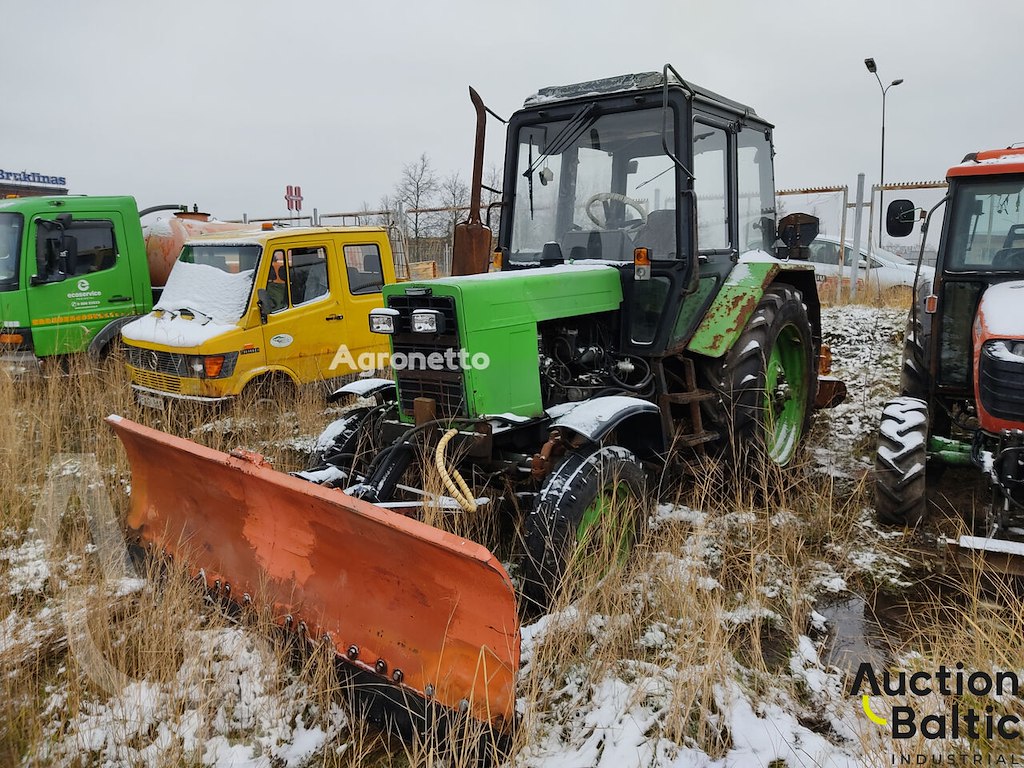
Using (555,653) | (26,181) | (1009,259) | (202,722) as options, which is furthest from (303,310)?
(26,181)

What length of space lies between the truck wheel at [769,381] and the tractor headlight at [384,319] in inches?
79.9

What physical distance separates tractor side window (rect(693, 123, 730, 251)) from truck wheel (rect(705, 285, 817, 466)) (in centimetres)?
Result: 63

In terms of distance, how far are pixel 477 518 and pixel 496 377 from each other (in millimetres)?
755

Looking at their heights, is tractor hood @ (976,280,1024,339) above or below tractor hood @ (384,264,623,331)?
below

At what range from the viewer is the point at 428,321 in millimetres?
3695

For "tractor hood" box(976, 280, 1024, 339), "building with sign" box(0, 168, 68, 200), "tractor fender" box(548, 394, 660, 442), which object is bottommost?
"tractor fender" box(548, 394, 660, 442)

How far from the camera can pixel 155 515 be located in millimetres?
4039

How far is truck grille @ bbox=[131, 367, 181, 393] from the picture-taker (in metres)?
6.56

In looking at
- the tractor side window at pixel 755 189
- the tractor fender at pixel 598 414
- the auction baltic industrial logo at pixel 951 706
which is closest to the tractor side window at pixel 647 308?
the tractor fender at pixel 598 414

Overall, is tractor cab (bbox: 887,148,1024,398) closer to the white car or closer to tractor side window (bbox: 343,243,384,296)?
tractor side window (bbox: 343,243,384,296)

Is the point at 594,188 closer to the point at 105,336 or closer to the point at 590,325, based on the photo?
the point at 590,325

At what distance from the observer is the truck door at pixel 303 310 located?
689 cm

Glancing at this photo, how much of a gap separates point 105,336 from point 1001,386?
8339 mm

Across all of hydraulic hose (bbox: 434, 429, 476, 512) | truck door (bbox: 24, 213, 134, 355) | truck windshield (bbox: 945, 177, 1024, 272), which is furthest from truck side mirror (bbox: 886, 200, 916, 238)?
truck door (bbox: 24, 213, 134, 355)
